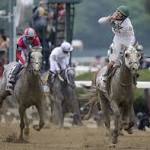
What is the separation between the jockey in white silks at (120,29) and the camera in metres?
22.3

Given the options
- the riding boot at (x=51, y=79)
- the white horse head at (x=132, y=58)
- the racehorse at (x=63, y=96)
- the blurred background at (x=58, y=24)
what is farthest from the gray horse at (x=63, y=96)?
the white horse head at (x=132, y=58)

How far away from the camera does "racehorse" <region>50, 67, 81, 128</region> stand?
29.8m

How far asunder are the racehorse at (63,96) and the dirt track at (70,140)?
1667 millimetres

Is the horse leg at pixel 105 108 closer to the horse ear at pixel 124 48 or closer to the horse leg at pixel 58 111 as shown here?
the horse ear at pixel 124 48

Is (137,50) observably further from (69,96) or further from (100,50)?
(100,50)

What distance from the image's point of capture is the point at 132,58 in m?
21.3

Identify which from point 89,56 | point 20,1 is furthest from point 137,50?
point 89,56

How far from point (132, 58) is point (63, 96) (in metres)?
9.01

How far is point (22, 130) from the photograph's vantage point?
933 inches

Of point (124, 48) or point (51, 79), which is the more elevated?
point (124, 48)

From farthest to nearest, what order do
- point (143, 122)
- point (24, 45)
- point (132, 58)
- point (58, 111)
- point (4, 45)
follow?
point (4, 45) < point (58, 111) < point (143, 122) < point (24, 45) < point (132, 58)

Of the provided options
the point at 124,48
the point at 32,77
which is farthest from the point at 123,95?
the point at 32,77

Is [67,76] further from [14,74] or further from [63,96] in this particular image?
[14,74]

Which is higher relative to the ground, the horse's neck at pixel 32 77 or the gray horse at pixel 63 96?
the horse's neck at pixel 32 77
